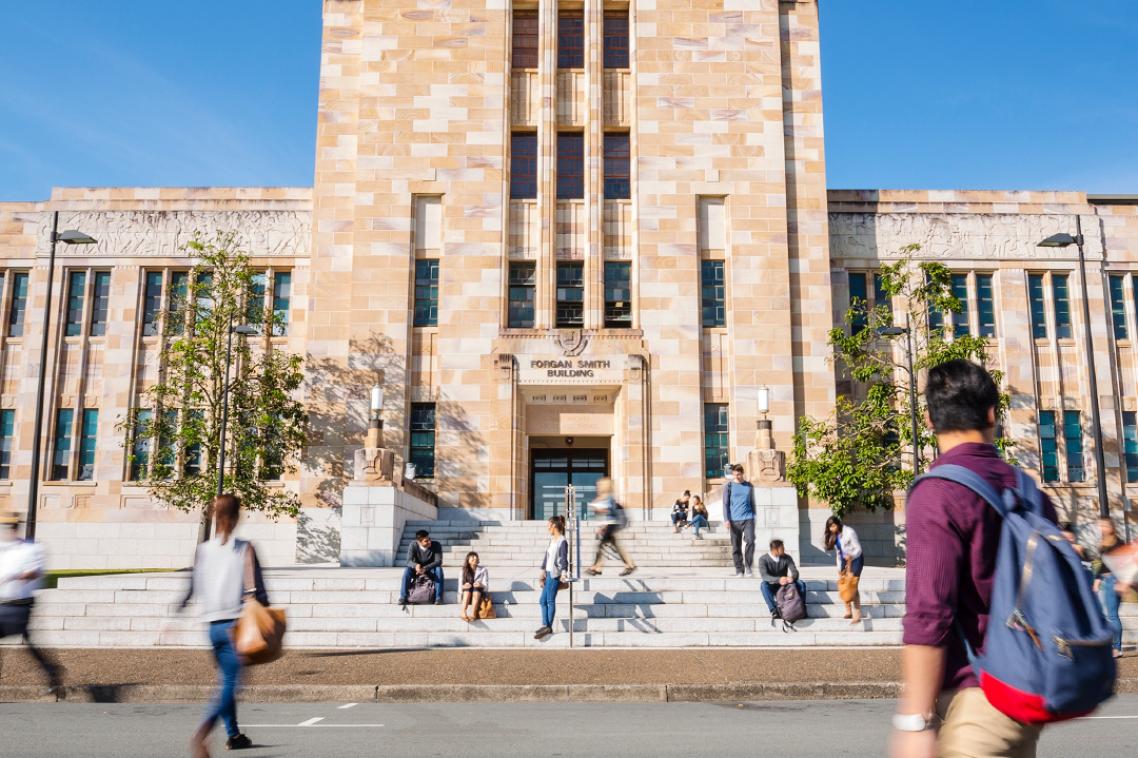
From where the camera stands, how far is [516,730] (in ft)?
29.1

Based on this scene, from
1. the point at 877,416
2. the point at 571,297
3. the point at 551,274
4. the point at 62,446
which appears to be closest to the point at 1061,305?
the point at 877,416

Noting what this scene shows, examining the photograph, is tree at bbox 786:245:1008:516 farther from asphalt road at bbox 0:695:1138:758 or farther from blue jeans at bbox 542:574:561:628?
asphalt road at bbox 0:695:1138:758

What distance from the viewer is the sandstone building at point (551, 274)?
95.4 ft

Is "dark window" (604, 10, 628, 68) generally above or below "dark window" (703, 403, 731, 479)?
above

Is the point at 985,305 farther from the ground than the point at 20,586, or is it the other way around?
the point at 985,305

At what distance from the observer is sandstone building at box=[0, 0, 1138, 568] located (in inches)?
1145

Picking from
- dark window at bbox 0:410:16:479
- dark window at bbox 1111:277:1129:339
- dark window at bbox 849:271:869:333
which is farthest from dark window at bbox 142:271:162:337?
dark window at bbox 1111:277:1129:339

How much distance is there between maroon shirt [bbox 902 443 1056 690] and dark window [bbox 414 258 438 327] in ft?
89.6

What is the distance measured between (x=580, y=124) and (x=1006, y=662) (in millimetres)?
29642

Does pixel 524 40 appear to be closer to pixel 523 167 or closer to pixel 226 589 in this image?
pixel 523 167

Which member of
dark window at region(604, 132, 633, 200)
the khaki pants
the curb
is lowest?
the curb

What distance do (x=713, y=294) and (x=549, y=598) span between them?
16666 mm

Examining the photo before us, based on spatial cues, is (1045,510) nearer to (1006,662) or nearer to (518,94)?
(1006,662)

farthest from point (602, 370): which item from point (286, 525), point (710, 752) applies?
point (710, 752)
